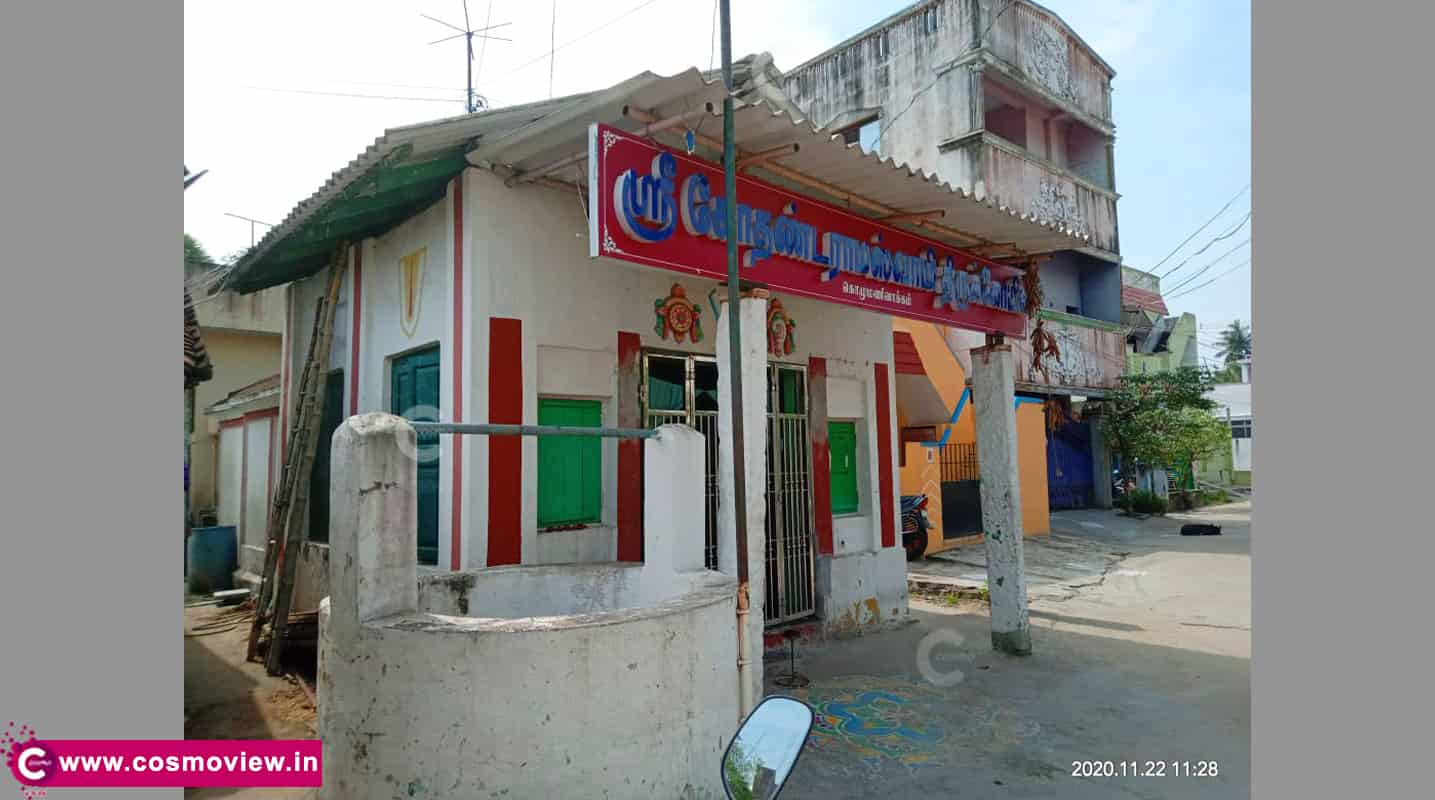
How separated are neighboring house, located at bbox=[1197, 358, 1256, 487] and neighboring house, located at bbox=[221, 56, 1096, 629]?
105 ft

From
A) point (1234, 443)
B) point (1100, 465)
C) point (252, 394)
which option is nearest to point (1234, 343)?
point (1234, 443)

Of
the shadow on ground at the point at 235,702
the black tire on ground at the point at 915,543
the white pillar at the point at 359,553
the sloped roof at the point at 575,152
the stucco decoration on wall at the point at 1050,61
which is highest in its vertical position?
the stucco decoration on wall at the point at 1050,61

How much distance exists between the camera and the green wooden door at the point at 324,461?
8.10 metres

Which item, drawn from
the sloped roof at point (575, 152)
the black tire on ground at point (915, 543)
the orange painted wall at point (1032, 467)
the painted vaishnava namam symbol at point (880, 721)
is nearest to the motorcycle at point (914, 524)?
the black tire on ground at point (915, 543)

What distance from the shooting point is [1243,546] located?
16156 millimetres

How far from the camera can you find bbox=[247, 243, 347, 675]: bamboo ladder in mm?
7488

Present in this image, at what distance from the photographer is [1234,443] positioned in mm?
38969

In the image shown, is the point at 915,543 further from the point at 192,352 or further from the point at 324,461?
the point at 192,352

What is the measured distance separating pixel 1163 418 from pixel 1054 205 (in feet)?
20.9

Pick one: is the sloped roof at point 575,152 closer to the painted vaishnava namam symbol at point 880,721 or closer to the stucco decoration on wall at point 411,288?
the stucco decoration on wall at point 411,288

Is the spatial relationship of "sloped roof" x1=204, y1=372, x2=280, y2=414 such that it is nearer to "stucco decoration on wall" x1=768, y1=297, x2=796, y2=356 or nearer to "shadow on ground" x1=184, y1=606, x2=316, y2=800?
"shadow on ground" x1=184, y1=606, x2=316, y2=800

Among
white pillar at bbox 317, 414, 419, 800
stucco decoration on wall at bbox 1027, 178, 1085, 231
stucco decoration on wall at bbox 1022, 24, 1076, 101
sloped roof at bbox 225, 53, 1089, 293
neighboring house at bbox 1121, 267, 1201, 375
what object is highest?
stucco decoration on wall at bbox 1022, 24, 1076, 101

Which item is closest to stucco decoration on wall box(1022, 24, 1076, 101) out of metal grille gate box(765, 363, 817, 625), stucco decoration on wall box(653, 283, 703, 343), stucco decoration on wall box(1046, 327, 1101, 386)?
stucco decoration on wall box(1046, 327, 1101, 386)

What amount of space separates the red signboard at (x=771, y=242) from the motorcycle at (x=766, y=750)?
278 centimetres
